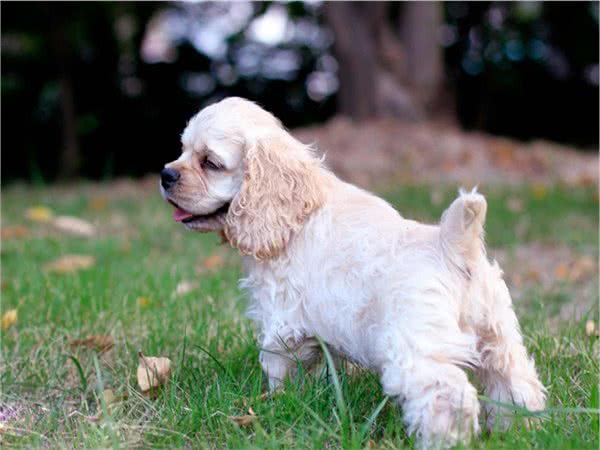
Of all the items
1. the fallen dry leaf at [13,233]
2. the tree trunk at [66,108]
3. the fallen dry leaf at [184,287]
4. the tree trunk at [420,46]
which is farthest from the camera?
the tree trunk at [66,108]

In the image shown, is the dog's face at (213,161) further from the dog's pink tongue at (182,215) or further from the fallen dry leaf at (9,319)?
the fallen dry leaf at (9,319)

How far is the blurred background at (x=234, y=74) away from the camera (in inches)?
668

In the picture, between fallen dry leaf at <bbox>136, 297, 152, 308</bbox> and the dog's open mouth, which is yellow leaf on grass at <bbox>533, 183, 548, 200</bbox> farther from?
the dog's open mouth

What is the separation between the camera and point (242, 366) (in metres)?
3.88

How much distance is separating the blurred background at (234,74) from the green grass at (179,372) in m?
10.5

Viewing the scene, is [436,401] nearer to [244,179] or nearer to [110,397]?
[244,179]

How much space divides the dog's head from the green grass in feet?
1.80

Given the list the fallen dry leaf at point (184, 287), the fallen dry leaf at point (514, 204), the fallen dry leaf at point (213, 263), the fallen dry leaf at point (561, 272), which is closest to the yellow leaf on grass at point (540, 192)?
the fallen dry leaf at point (514, 204)

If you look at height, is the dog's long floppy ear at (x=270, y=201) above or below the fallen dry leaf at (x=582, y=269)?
above

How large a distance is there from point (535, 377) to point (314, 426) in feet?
2.91

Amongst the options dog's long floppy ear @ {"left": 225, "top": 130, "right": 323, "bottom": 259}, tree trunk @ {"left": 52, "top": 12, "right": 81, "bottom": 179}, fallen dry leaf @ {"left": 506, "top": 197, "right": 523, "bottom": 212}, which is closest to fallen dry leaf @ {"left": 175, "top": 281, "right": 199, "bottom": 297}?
dog's long floppy ear @ {"left": 225, "top": 130, "right": 323, "bottom": 259}

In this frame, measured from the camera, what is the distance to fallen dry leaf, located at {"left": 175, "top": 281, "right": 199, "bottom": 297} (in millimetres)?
5285

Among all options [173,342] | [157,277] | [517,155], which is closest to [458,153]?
[517,155]

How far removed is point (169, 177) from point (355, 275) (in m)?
0.95
